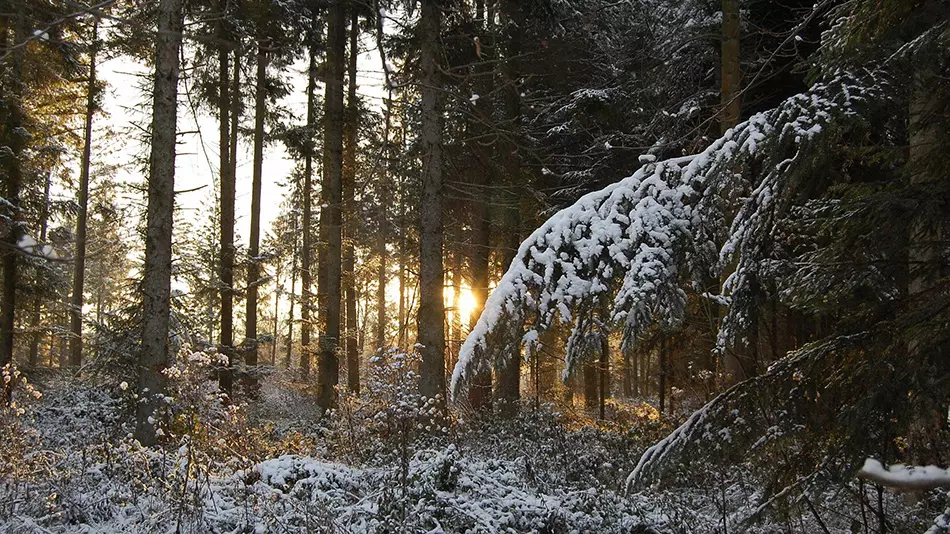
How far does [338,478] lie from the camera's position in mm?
5633

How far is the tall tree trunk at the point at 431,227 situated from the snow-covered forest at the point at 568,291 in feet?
0.12

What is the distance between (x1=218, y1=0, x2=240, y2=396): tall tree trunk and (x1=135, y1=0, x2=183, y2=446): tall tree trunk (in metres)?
4.29

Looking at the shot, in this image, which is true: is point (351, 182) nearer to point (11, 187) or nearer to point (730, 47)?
point (11, 187)

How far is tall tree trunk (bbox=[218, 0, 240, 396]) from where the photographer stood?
12.3 metres

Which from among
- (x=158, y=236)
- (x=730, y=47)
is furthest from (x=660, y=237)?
(x=158, y=236)

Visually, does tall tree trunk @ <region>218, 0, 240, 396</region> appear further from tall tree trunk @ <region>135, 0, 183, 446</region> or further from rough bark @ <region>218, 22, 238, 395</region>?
tall tree trunk @ <region>135, 0, 183, 446</region>

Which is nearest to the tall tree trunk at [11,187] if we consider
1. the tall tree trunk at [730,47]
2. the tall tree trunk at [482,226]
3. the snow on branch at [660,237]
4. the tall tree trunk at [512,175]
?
the tall tree trunk at [482,226]

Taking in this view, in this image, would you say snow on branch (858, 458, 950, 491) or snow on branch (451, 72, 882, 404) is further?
snow on branch (451, 72, 882, 404)

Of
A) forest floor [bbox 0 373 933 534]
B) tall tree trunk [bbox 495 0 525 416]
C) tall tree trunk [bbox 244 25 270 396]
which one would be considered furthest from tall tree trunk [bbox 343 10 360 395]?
forest floor [bbox 0 373 933 534]

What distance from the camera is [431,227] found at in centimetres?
919

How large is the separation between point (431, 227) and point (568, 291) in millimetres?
6420

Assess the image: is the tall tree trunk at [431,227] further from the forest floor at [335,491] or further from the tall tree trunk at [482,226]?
the tall tree trunk at [482,226]

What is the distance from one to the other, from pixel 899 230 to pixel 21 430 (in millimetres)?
8099

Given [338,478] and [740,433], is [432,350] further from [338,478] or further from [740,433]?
[740,433]
